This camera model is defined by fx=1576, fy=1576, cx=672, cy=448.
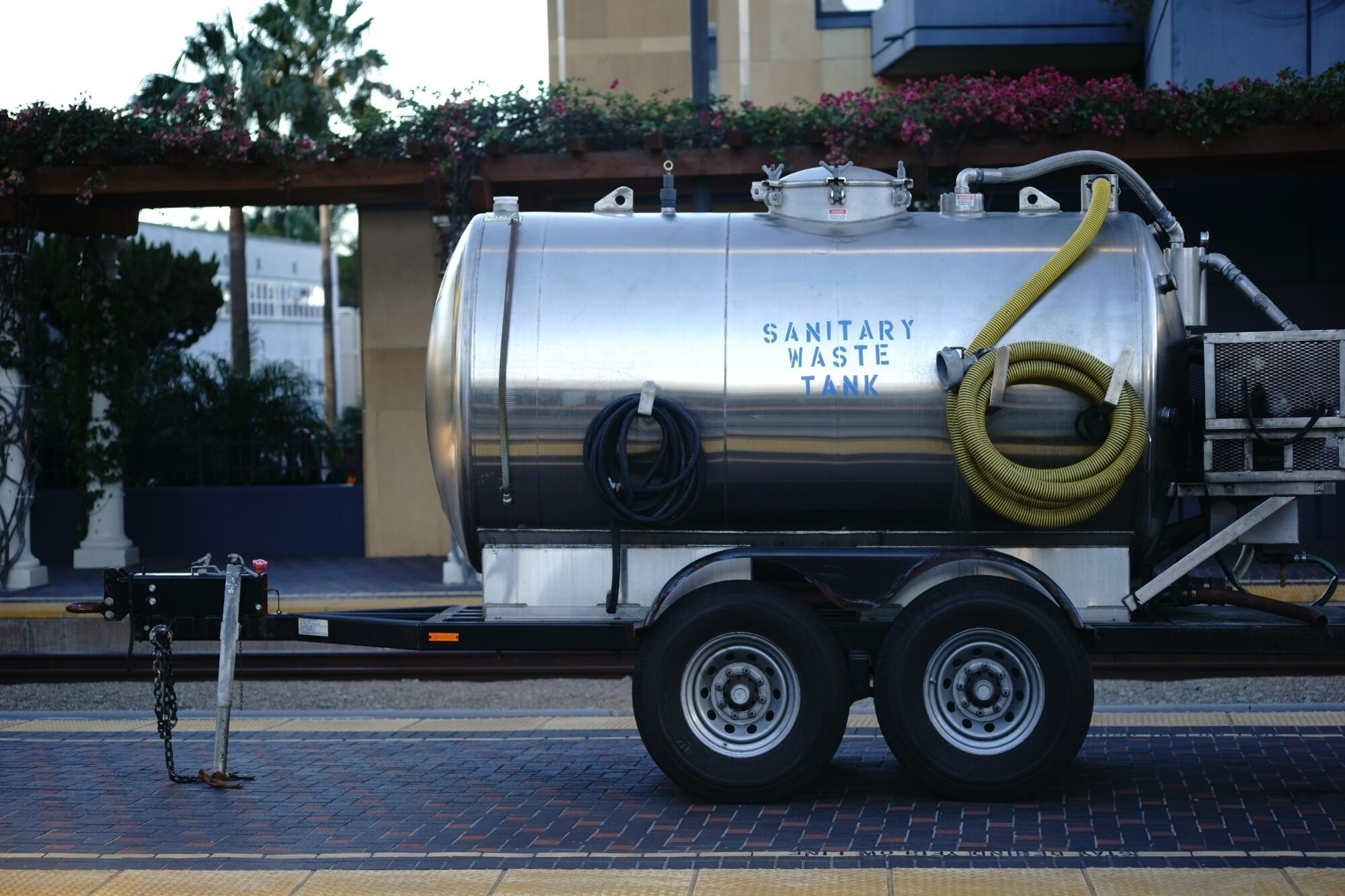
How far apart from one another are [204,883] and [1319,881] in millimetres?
4430

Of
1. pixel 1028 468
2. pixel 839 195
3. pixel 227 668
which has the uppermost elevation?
pixel 839 195

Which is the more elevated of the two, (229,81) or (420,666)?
(229,81)

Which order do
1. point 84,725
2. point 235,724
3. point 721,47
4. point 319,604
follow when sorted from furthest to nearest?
1. point 721,47
2. point 319,604
3. point 84,725
4. point 235,724

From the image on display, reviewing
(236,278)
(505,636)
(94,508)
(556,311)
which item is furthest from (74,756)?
(236,278)

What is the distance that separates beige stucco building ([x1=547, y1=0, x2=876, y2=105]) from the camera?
67.3 feet

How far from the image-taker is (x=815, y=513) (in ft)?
25.2

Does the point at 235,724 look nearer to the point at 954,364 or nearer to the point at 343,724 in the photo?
the point at 343,724

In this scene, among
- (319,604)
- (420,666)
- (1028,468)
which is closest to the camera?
(1028,468)

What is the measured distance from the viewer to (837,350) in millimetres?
7551

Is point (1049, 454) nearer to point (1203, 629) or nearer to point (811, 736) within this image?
point (1203, 629)

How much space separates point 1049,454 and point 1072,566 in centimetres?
57

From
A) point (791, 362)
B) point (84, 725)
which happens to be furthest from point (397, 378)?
point (791, 362)

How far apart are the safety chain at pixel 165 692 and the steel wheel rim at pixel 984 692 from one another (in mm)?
3837

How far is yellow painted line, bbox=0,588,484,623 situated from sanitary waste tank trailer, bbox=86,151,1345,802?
6.00m
